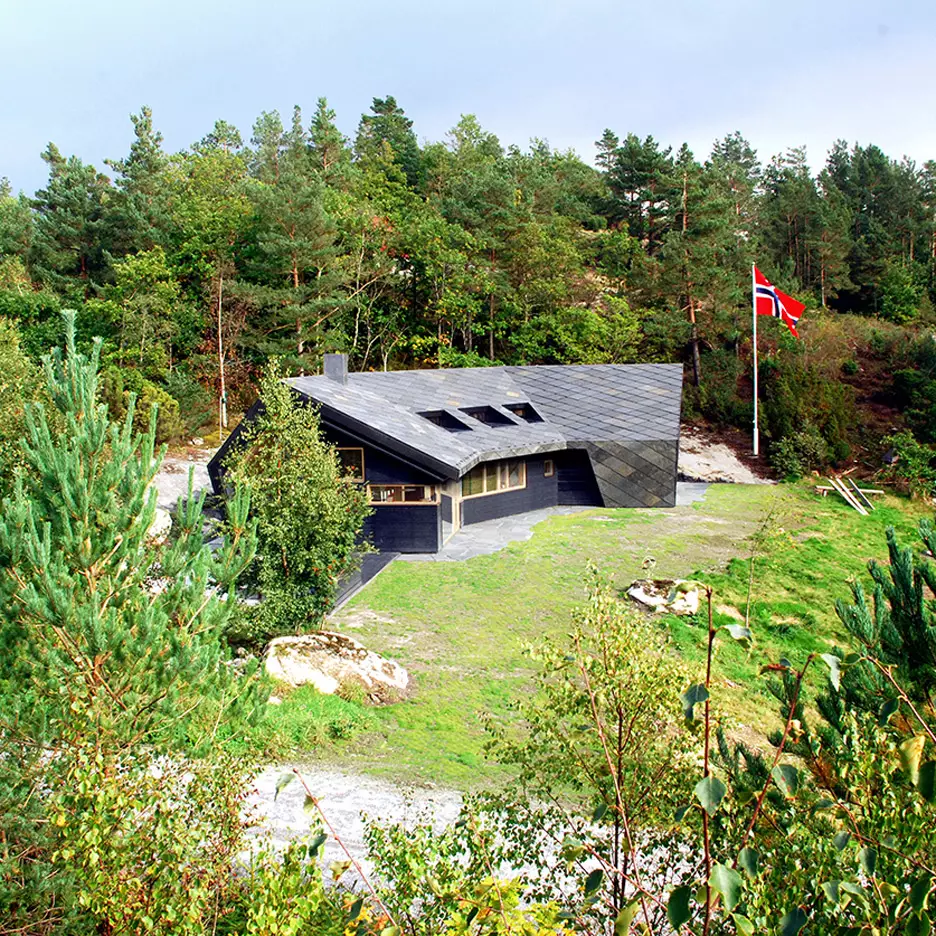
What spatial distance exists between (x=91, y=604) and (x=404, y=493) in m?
13.3

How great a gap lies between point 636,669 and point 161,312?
32.0 m

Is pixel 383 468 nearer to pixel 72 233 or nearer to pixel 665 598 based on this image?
pixel 665 598

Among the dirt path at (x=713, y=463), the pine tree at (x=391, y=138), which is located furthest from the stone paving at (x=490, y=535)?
the pine tree at (x=391, y=138)

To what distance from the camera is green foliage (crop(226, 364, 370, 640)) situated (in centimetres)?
1204

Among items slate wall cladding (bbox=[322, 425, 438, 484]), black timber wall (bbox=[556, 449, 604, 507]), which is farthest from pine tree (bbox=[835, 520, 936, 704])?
black timber wall (bbox=[556, 449, 604, 507])

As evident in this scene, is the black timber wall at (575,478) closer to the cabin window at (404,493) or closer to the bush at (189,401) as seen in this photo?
the cabin window at (404,493)

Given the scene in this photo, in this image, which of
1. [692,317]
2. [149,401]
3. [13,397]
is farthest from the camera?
[692,317]

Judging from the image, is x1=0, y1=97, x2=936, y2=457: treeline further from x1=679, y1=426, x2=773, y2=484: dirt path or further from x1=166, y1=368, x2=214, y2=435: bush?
x1=679, y1=426, x2=773, y2=484: dirt path

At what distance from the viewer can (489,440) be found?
21344 mm

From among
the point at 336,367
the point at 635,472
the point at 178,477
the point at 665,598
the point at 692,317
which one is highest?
the point at 692,317

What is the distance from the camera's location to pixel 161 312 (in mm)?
32438

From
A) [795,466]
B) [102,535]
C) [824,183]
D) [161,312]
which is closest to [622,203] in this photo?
[824,183]

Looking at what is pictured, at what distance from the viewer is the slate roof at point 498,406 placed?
18609 millimetres

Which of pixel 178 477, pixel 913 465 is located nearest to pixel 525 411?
pixel 178 477
